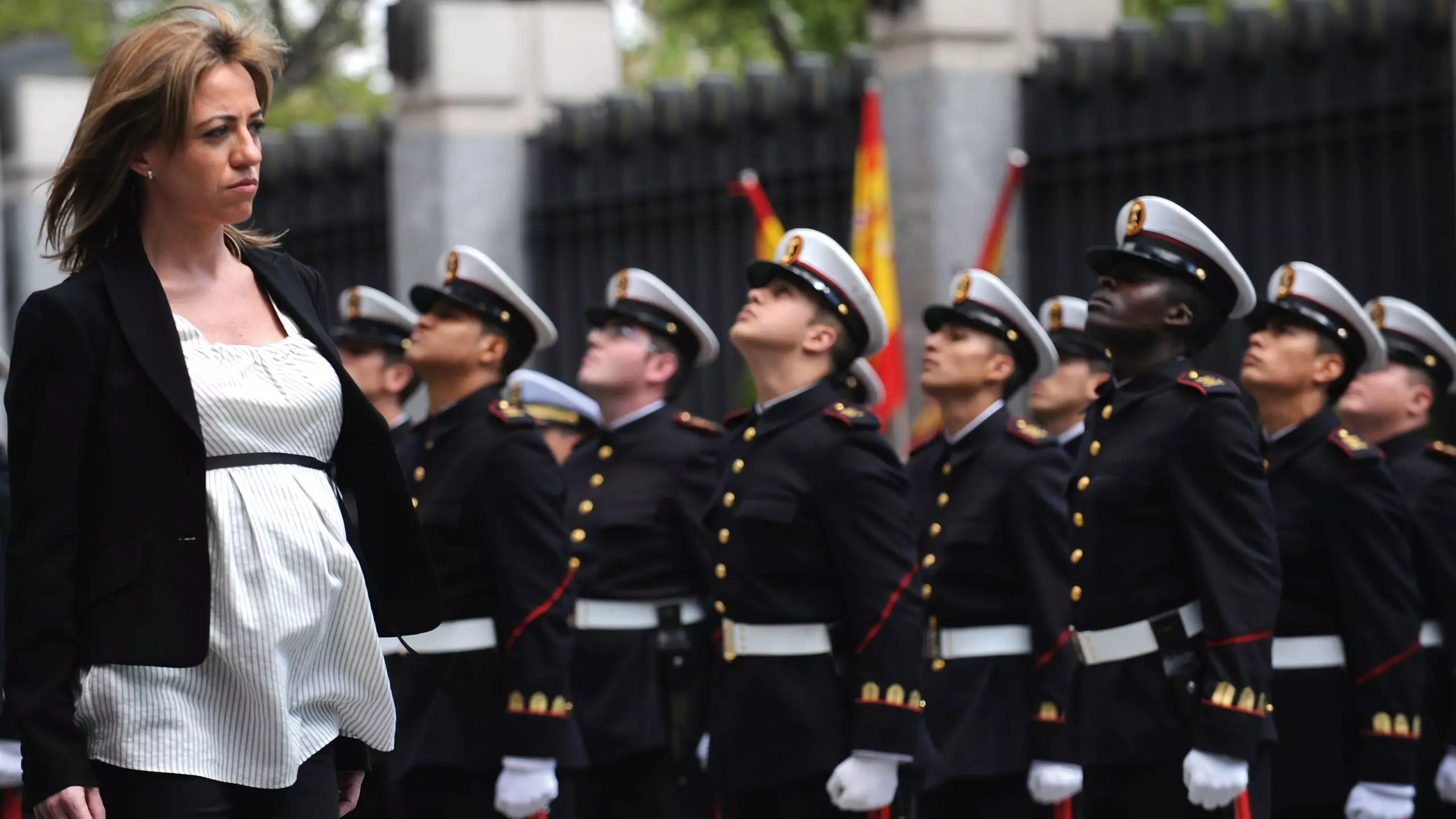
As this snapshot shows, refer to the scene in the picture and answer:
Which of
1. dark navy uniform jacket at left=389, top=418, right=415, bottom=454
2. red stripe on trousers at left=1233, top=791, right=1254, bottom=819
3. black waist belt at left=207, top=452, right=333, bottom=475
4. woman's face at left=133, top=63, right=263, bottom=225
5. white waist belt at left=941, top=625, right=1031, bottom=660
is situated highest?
woman's face at left=133, top=63, right=263, bottom=225

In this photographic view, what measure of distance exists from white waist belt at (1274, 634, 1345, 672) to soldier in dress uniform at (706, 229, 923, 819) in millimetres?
1102

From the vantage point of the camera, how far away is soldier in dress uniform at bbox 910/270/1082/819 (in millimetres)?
6168

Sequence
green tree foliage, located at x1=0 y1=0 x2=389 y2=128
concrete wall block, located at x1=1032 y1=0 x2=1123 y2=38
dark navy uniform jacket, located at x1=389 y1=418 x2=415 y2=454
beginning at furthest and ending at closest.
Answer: green tree foliage, located at x1=0 y1=0 x2=389 y2=128
concrete wall block, located at x1=1032 y1=0 x2=1123 y2=38
dark navy uniform jacket, located at x1=389 y1=418 x2=415 y2=454

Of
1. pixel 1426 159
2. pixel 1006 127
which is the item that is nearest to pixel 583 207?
pixel 1006 127

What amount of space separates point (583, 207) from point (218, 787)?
8.31 m

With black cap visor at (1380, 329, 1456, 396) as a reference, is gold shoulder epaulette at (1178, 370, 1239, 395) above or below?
above

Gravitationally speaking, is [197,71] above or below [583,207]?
above

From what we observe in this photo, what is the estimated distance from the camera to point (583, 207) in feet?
37.4

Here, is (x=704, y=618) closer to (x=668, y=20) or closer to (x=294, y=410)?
(x=294, y=410)

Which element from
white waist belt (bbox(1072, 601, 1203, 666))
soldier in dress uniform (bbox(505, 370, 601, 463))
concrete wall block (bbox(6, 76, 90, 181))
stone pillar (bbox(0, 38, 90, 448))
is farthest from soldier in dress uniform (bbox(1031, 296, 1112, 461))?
concrete wall block (bbox(6, 76, 90, 181))

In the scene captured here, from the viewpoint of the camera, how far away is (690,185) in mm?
10828

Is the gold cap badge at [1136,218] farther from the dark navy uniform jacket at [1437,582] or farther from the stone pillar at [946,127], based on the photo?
the stone pillar at [946,127]

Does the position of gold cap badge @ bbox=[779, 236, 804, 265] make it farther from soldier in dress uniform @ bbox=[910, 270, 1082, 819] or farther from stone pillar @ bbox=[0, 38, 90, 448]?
stone pillar @ bbox=[0, 38, 90, 448]

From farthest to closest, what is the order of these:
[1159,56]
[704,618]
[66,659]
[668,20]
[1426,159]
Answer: [668,20], [1159,56], [1426,159], [704,618], [66,659]
